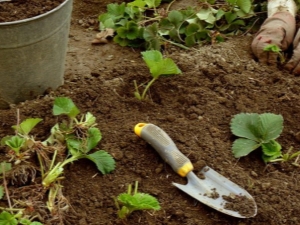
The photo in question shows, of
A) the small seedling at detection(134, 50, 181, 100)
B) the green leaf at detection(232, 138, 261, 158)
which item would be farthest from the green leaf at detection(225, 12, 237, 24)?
the green leaf at detection(232, 138, 261, 158)

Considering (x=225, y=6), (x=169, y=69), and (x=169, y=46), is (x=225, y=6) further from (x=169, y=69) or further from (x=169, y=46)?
(x=169, y=69)

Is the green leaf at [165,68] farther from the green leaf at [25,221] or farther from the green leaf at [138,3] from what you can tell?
the green leaf at [25,221]

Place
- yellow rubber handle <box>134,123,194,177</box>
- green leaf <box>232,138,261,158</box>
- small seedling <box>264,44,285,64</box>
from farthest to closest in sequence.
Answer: small seedling <box>264,44,285,64</box> < green leaf <box>232,138,261,158</box> < yellow rubber handle <box>134,123,194,177</box>

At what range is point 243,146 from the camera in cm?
223

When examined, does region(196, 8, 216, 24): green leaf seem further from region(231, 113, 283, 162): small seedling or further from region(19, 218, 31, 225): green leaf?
region(19, 218, 31, 225): green leaf

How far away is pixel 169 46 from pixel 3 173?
118 centimetres

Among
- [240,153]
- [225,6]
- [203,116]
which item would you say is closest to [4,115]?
[203,116]

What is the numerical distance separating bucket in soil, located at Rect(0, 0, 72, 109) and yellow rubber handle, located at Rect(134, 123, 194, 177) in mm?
505

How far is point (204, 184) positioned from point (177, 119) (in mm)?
365

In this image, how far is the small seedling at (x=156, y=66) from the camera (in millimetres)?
2404

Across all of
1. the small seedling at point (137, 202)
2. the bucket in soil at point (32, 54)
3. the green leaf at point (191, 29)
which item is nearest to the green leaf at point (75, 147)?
the small seedling at point (137, 202)

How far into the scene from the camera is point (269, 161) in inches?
87.4

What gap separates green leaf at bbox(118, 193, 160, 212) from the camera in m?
1.88

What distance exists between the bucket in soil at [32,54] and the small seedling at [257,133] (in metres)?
0.79
